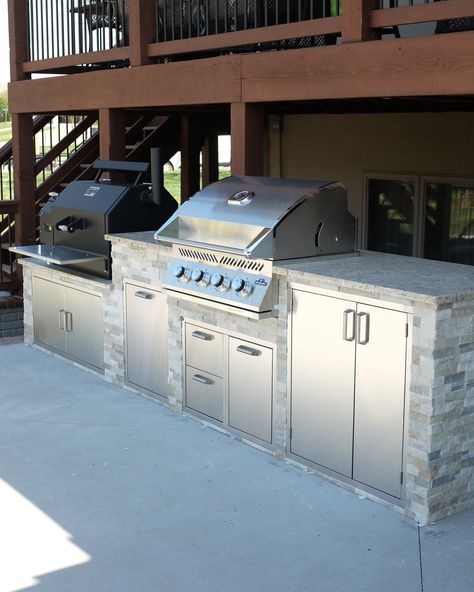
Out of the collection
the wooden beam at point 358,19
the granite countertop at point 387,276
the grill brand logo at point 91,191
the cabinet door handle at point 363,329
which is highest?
the wooden beam at point 358,19

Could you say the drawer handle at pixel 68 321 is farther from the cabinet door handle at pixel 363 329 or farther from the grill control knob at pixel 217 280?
the cabinet door handle at pixel 363 329

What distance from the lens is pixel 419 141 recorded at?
328 inches

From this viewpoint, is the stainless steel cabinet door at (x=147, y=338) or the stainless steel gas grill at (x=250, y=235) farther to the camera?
the stainless steel cabinet door at (x=147, y=338)

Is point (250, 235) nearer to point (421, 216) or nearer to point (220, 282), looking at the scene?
point (220, 282)

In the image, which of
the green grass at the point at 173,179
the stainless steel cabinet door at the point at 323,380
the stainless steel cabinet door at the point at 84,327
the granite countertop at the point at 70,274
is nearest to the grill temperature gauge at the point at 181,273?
the stainless steel cabinet door at the point at 323,380

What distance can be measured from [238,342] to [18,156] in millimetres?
4245

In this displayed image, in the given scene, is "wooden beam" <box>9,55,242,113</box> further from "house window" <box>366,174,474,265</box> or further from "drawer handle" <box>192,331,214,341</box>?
"house window" <box>366,174,474,265</box>

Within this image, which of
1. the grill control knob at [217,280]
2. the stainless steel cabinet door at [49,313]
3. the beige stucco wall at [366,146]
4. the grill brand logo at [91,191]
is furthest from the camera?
the beige stucco wall at [366,146]

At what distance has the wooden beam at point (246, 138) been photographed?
605cm

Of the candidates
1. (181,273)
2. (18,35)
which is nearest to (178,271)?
(181,273)

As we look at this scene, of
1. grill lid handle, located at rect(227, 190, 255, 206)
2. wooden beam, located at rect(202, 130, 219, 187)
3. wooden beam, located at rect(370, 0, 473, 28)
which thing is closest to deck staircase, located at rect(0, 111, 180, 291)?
wooden beam, located at rect(202, 130, 219, 187)

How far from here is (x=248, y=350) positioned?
5328 millimetres

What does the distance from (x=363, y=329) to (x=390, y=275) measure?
37cm

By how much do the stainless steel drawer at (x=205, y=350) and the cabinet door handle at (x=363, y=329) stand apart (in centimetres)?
125
